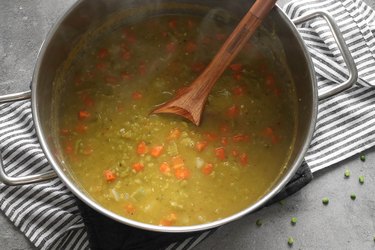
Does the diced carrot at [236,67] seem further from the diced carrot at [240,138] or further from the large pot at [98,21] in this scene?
the diced carrot at [240,138]

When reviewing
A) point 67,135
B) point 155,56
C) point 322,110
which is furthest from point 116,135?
point 322,110

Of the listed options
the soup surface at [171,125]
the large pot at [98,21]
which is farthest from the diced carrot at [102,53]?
the large pot at [98,21]

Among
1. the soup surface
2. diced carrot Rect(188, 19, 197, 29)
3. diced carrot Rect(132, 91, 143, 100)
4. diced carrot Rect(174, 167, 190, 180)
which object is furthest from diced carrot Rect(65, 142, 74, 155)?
diced carrot Rect(188, 19, 197, 29)

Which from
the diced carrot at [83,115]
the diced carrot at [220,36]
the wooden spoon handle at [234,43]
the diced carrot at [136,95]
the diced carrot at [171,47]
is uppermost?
the wooden spoon handle at [234,43]

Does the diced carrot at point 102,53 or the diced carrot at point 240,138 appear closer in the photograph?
the diced carrot at point 240,138

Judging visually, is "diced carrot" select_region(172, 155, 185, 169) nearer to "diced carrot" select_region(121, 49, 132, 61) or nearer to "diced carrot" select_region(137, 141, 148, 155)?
"diced carrot" select_region(137, 141, 148, 155)

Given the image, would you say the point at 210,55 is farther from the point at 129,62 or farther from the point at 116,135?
the point at 116,135

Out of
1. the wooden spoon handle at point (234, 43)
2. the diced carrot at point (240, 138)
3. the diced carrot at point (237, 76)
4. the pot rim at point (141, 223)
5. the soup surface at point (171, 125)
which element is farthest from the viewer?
the diced carrot at point (237, 76)

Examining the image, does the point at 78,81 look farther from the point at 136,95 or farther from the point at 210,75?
the point at 210,75
